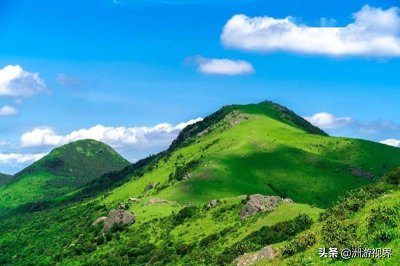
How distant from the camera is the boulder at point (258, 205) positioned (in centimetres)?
8563

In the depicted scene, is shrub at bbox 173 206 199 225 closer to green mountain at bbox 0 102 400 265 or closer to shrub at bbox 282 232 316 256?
green mountain at bbox 0 102 400 265

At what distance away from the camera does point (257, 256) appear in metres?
48.3

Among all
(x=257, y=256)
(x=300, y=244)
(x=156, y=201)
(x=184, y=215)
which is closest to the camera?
(x=300, y=244)

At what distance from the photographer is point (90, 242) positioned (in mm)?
119812

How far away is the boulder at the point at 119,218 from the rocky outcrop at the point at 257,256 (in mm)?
70438

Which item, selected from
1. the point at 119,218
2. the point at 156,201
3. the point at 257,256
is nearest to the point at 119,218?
the point at 119,218

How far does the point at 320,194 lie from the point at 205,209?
250 ft

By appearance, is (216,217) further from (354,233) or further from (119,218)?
(354,233)

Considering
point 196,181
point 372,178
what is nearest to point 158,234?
point 196,181

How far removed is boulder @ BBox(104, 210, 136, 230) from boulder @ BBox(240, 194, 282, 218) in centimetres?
3876

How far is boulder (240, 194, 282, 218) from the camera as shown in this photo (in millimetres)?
85631

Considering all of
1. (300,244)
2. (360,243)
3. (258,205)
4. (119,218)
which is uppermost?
(258,205)

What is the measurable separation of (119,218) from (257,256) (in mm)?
76831

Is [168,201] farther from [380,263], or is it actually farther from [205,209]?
[380,263]
